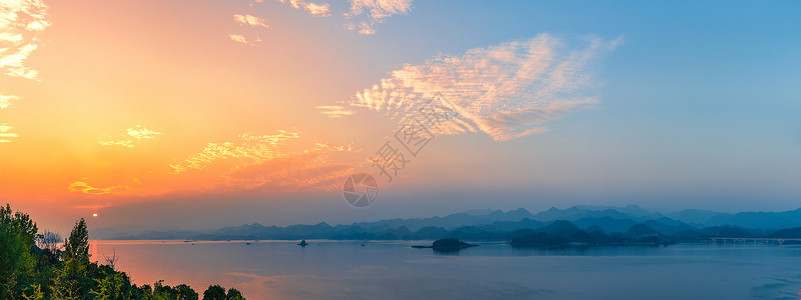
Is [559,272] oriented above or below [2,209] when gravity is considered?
below

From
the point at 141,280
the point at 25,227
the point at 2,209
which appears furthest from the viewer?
the point at 141,280

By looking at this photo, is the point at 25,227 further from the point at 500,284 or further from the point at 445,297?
the point at 500,284

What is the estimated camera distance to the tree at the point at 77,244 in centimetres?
5488

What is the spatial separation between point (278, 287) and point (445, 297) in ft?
137

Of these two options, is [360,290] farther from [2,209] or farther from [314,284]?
[2,209]

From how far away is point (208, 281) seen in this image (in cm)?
11794

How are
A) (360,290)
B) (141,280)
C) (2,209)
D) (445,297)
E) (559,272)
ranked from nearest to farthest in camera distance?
1. (2,209)
2. (445,297)
3. (360,290)
4. (141,280)
5. (559,272)

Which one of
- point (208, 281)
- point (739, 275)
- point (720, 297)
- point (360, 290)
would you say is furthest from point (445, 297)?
point (739, 275)

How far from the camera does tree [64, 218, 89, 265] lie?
54.9 m

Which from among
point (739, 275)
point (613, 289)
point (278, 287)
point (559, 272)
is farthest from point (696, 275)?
point (278, 287)

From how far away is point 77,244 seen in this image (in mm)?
55281

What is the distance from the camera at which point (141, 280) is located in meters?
123

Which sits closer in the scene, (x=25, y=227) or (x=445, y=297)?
(x=25, y=227)

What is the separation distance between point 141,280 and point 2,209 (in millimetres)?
77734
